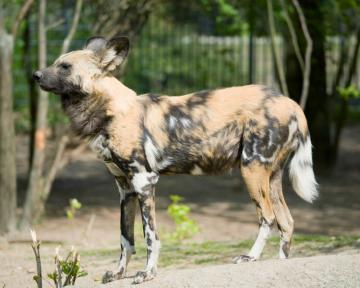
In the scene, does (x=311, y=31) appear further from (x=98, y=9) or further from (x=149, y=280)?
(x=149, y=280)

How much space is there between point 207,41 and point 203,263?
11.1 meters

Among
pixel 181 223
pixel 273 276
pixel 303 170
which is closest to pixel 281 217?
pixel 303 170

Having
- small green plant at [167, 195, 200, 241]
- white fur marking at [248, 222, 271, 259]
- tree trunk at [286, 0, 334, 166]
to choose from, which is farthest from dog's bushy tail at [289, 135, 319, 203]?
tree trunk at [286, 0, 334, 166]

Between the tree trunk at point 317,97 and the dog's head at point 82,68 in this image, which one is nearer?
the dog's head at point 82,68

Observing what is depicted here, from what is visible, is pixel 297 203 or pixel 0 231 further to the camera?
pixel 297 203

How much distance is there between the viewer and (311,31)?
11141 mm

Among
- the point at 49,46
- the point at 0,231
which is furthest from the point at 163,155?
the point at 49,46

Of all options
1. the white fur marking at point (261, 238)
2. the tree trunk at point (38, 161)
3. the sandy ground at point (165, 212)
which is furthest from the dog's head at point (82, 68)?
the tree trunk at point (38, 161)

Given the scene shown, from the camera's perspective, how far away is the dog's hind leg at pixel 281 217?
4.97 metres

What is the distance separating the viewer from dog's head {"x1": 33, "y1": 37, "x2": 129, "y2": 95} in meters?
4.68

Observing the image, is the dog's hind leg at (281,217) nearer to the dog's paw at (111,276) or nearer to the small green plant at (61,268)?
the dog's paw at (111,276)

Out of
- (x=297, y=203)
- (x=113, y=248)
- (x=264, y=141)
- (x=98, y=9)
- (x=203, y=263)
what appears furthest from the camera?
(x=297, y=203)

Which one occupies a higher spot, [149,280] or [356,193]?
[149,280]

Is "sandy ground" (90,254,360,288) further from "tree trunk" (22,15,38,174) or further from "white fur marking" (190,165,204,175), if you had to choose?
"tree trunk" (22,15,38,174)
